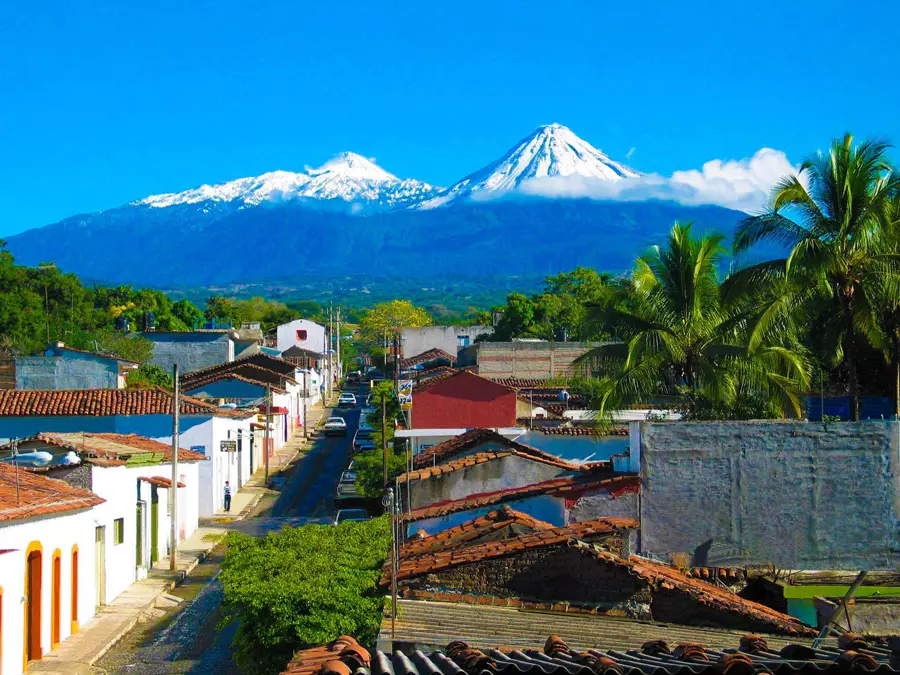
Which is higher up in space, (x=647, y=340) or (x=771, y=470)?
(x=647, y=340)

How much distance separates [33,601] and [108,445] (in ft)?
34.1

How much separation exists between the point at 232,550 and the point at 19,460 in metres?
7.79

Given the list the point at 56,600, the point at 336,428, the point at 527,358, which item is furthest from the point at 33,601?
the point at 336,428

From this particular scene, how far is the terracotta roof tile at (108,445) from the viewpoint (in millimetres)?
23312

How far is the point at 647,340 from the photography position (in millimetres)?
20891

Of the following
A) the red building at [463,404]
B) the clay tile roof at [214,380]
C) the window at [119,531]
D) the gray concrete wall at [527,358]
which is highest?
the gray concrete wall at [527,358]

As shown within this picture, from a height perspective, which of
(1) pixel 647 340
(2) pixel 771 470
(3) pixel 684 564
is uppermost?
(1) pixel 647 340

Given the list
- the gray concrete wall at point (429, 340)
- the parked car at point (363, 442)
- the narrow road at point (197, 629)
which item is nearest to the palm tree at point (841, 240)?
the narrow road at point (197, 629)

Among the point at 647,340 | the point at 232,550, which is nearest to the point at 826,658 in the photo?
the point at 232,550

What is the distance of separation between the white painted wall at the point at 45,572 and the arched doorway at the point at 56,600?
0.31ft

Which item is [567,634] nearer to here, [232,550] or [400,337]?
[232,550]

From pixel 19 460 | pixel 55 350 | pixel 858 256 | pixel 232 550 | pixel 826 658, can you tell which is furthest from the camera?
pixel 55 350

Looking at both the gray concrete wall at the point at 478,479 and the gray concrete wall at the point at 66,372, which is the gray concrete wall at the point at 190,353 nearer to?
the gray concrete wall at the point at 66,372

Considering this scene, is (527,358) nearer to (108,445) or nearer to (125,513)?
(108,445)
